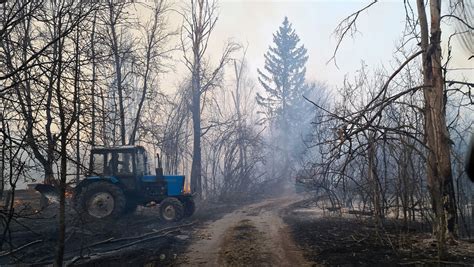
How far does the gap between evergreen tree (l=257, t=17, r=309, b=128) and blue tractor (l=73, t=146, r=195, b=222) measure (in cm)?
2712

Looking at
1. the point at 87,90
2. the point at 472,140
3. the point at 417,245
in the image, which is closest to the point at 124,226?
the point at 87,90

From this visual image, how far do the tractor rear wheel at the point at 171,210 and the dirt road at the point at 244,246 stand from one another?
1.22m

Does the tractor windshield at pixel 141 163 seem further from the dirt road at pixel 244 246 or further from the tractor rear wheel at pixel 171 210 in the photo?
the dirt road at pixel 244 246

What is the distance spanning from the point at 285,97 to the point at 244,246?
34.2m

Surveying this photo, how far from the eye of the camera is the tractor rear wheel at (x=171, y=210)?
15.0 m

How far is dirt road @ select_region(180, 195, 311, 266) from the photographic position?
8672 mm

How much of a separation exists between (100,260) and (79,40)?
4615 millimetres

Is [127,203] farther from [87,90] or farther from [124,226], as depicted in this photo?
[87,90]

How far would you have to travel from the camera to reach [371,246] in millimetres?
9281

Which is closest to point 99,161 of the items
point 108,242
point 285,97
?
point 108,242

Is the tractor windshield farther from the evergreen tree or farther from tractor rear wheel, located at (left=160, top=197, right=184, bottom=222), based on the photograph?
the evergreen tree

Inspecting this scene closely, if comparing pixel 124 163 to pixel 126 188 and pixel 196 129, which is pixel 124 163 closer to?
pixel 126 188

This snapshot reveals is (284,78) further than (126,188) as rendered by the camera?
Yes

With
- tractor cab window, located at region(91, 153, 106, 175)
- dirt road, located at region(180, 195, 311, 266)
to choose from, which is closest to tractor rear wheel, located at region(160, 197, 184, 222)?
dirt road, located at region(180, 195, 311, 266)
